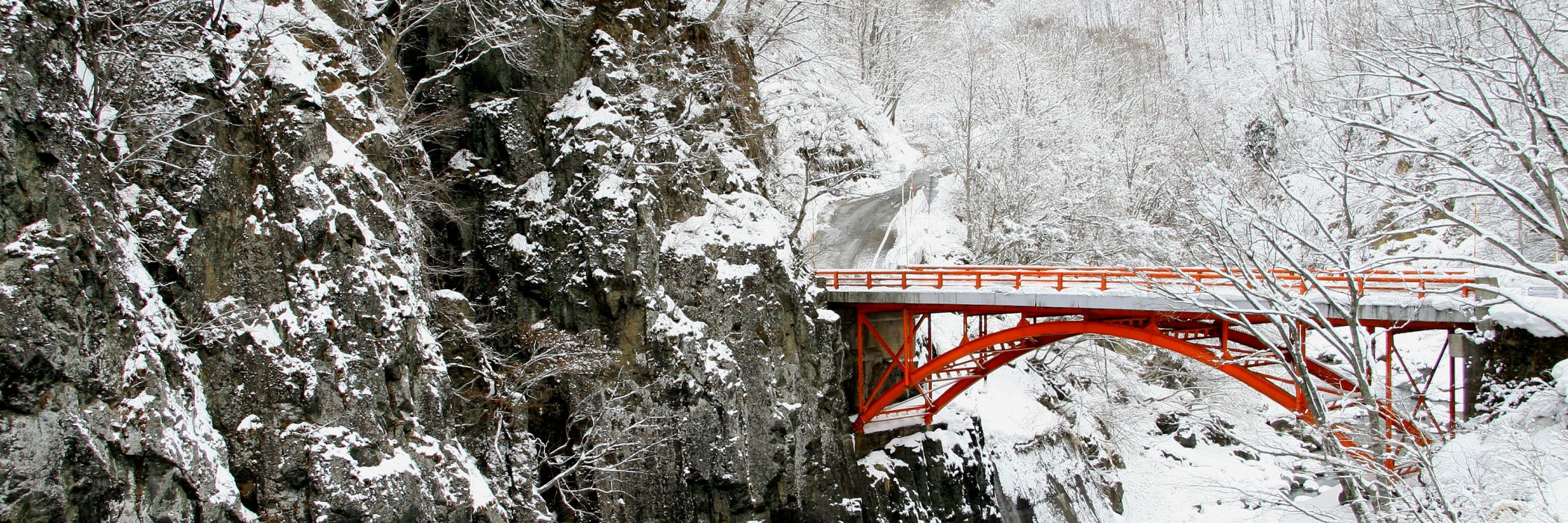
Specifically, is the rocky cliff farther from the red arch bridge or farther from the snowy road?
the snowy road

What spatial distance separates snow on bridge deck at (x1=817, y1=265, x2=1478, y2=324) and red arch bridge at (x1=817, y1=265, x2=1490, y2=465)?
0.03 m

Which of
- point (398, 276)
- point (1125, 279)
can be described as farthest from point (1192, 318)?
point (398, 276)

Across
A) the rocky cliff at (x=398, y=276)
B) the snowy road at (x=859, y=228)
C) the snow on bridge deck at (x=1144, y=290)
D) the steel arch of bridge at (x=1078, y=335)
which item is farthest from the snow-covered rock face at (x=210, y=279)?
the snowy road at (x=859, y=228)

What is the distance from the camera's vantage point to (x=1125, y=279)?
46.6ft

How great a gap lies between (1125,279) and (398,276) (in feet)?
36.9

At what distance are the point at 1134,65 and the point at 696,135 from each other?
32.4 metres

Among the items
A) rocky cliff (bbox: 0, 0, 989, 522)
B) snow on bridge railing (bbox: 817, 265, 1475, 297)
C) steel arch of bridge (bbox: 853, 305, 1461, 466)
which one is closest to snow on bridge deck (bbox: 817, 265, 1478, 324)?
snow on bridge railing (bbox: 817, 265, 1475, 297)

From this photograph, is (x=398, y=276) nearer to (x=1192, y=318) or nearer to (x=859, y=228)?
(x=1192, y=318)

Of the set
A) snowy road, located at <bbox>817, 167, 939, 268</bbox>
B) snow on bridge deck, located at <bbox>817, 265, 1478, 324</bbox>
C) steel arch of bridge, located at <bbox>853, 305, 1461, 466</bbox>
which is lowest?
steel arch of bridge, located at <bbox>853, 305, 1461, 466</bbox>

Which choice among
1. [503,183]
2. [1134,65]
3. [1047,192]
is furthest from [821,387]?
[1134,65]

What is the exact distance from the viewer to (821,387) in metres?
15.6

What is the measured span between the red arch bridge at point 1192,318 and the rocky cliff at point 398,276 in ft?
5.49

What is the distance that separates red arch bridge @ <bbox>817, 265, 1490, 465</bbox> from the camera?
8.77m

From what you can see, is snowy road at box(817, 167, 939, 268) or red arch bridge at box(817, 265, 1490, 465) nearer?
red arch bridge at box(817, 265, 1490, 465)
